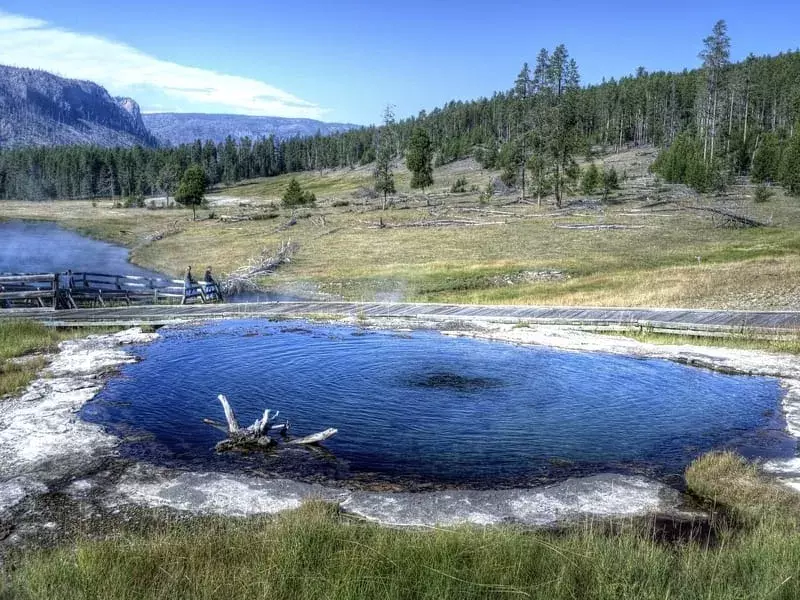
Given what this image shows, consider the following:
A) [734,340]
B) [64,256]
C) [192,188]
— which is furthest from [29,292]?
[192,188]

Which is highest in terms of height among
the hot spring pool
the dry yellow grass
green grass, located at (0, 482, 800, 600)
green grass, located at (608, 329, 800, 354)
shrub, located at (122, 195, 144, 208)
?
shrub, located at (122, 195, 144, 208)

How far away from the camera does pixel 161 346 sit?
2172 centimetres

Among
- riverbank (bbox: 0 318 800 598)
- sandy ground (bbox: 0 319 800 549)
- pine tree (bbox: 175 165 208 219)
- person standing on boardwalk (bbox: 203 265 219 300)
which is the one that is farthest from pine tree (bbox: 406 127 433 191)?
riverbank (bbox: 0 318 800 598)

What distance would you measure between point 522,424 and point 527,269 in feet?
97.9

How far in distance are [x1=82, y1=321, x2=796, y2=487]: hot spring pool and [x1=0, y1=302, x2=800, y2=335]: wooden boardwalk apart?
4.48 meters

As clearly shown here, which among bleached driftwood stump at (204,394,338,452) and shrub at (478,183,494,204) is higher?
shrub at (478,183,494,204)

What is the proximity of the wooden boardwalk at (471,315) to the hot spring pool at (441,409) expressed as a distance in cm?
448

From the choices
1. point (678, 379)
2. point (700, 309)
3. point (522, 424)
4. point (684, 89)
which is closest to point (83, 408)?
point (522, 424)

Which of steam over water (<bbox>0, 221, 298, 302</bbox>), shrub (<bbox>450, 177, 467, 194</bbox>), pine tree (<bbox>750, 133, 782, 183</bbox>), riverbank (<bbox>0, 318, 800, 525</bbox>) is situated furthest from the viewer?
shrub (<bbox>450, 177, 467, 194</bbox>)

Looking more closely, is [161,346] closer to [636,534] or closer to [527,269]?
[636,534]

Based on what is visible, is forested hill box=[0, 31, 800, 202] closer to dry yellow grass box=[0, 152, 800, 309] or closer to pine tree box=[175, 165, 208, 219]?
dry yellow grass box=[0, 152, 800, 309]

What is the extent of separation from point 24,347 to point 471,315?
1526cm

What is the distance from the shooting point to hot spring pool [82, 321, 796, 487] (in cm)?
1220

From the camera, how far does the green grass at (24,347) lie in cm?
1633
